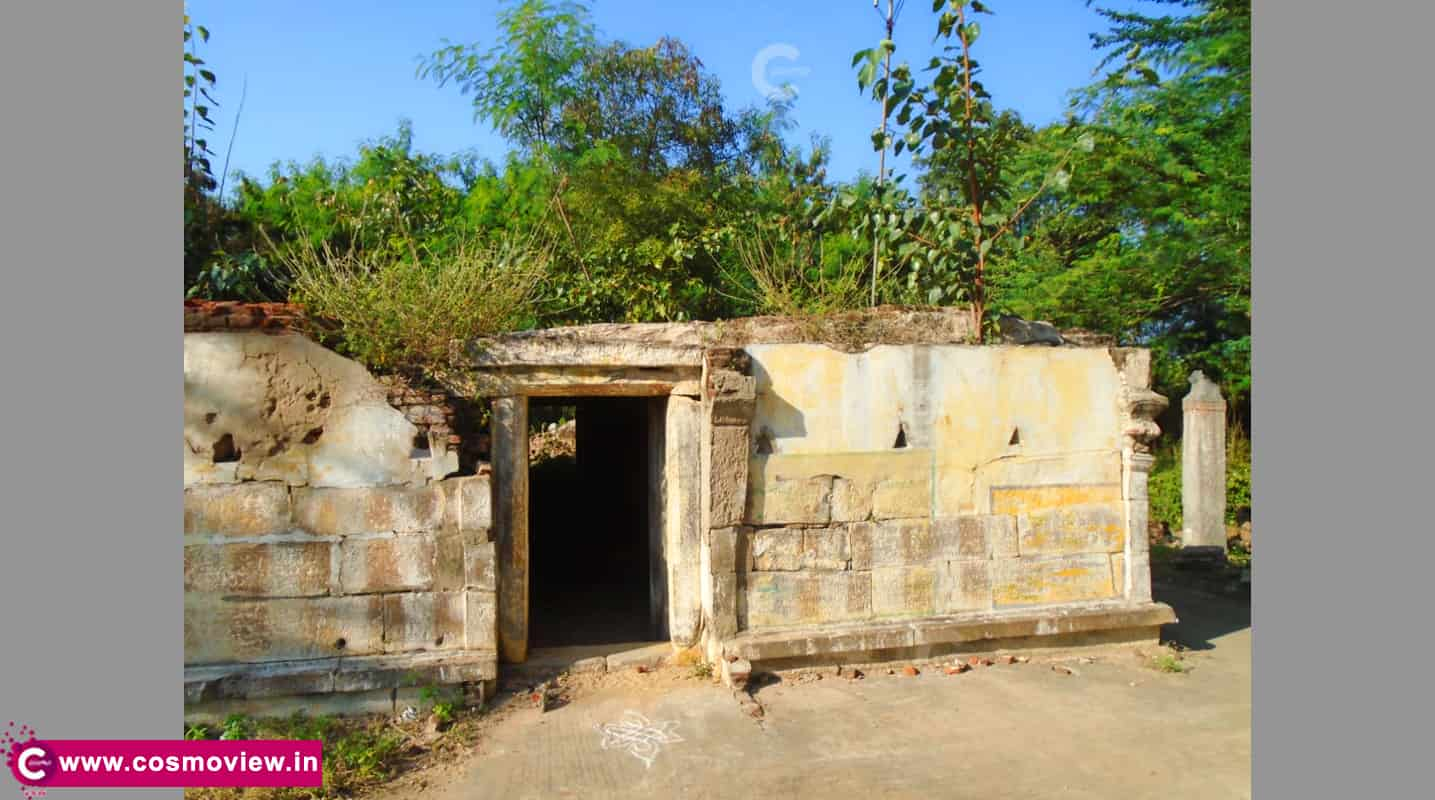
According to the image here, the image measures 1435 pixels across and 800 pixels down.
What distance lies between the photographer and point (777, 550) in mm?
6039

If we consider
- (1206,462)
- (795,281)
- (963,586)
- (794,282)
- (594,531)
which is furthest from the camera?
(594,531)

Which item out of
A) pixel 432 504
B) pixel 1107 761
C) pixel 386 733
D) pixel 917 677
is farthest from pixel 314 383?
pixel 1107 761

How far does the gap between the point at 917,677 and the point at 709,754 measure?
1.90m

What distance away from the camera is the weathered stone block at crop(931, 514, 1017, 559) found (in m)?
6.35

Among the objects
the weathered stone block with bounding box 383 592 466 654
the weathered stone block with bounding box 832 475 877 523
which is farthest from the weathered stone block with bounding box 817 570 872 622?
the weathered stone block with bounding box 383 592 466 654

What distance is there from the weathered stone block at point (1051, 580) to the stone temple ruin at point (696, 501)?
2 cm

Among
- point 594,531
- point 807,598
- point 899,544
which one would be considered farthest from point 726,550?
point 594,531

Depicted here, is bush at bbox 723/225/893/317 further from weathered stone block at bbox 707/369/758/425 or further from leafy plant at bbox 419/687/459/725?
leafy plant at bbox 419/687/459/725

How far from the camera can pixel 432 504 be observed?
552 cm

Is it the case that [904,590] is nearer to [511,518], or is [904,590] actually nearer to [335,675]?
[511,518]

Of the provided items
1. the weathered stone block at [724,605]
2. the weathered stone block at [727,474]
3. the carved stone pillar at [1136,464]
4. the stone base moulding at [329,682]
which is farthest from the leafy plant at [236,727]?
the carved stone pillar at [1136,464]

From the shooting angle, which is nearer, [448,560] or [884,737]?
[884,737]

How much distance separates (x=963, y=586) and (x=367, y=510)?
4.20 meters

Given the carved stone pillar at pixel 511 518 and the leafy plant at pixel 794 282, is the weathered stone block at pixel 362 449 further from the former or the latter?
the leafy plant at pixel 794 282
